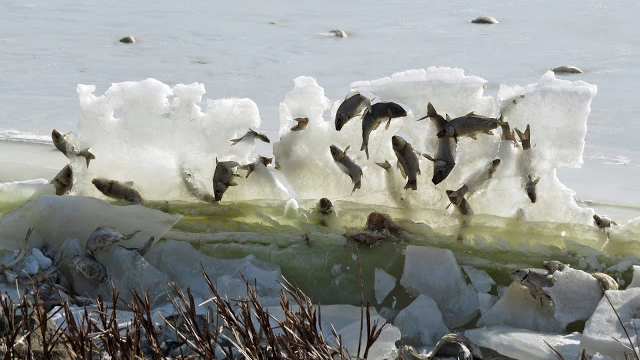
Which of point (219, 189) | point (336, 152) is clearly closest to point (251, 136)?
point (219, 189)

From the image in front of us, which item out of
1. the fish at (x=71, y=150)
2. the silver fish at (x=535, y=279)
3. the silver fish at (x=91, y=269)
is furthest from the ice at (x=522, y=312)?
the fish at (x=71, y=150)

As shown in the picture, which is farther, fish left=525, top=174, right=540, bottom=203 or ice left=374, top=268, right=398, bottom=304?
fish left=525, top=174, right=540, bottom=203

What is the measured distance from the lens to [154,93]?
382 cm

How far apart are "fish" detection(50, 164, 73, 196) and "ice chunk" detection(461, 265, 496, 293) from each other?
1.56m

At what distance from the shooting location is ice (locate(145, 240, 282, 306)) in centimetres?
337

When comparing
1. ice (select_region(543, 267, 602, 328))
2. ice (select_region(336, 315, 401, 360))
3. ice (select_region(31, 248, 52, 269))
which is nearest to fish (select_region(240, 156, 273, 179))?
ice (select_region(31, 248, 52, 269))

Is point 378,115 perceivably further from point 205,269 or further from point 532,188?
point 205,269

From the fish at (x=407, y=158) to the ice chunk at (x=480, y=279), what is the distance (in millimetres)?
366

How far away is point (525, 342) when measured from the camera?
2938 millimetres

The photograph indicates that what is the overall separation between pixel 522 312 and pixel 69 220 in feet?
5.40

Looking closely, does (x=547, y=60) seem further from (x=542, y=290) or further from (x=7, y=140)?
(x=542, y=290)

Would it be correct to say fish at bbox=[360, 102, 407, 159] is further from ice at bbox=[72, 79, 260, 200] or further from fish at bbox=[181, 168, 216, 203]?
fish at bbox=[181, 168, 216, 203]

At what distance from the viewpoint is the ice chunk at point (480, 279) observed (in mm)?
3299

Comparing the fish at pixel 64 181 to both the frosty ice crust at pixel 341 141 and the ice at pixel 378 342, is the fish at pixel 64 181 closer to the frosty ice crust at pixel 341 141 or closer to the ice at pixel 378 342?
the frosty ice crust at pixel 341 141
